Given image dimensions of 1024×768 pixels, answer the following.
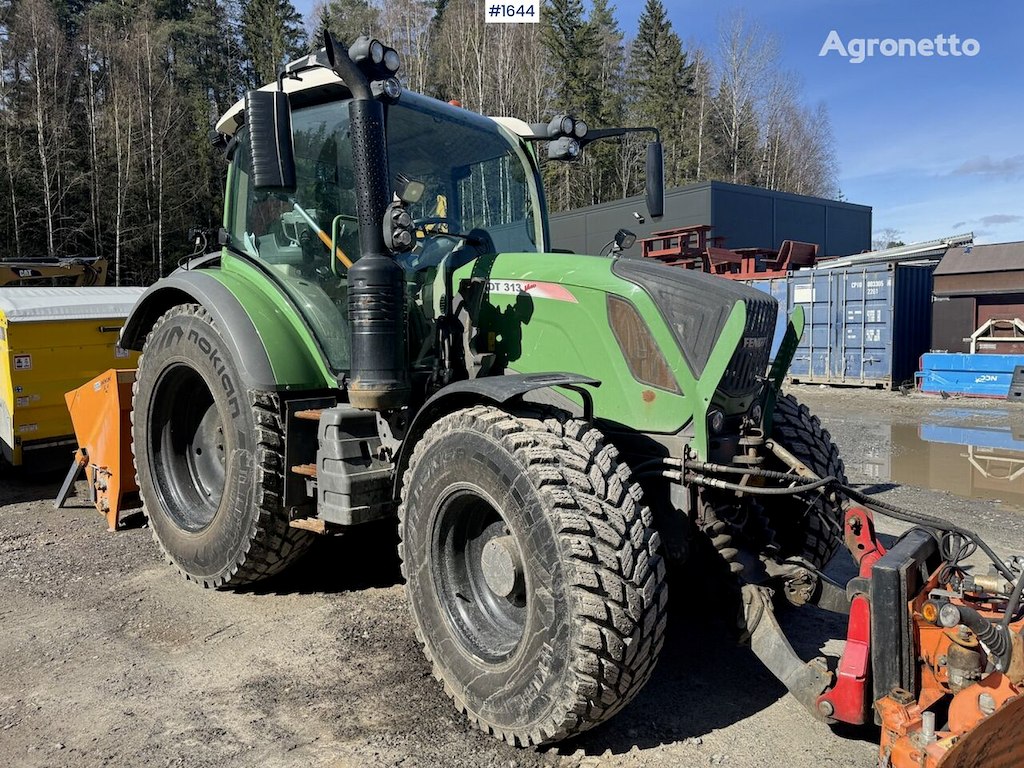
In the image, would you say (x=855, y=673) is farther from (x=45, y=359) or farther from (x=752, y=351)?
(x=45, y=359)

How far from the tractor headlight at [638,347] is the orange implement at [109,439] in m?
3.79

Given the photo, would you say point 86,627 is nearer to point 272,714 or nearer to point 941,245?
point 272,714

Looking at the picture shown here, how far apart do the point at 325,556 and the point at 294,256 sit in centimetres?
195

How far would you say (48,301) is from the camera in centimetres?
733

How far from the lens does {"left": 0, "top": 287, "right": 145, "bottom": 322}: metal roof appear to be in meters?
6.94

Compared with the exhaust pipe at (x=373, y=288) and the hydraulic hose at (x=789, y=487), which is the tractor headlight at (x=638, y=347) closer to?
the hydraulic hose at (x=789, y=487)

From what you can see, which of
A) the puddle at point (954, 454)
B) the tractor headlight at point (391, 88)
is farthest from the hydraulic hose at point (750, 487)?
the puddle at point (954, 454)

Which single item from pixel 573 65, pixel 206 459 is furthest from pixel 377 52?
pixel 573 65

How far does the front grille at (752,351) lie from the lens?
3.10 m

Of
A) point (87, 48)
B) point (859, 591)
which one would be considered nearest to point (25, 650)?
point (859, 591)

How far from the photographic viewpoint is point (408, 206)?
153 inches

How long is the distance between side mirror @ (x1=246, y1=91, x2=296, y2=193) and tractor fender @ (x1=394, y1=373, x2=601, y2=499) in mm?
1103

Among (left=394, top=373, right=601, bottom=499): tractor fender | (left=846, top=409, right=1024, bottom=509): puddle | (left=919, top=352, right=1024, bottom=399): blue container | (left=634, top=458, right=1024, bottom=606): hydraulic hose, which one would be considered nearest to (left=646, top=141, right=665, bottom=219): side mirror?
(left=394, top=373, right=601, bottom=499): tractor fender

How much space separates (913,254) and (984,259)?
3140 mm
